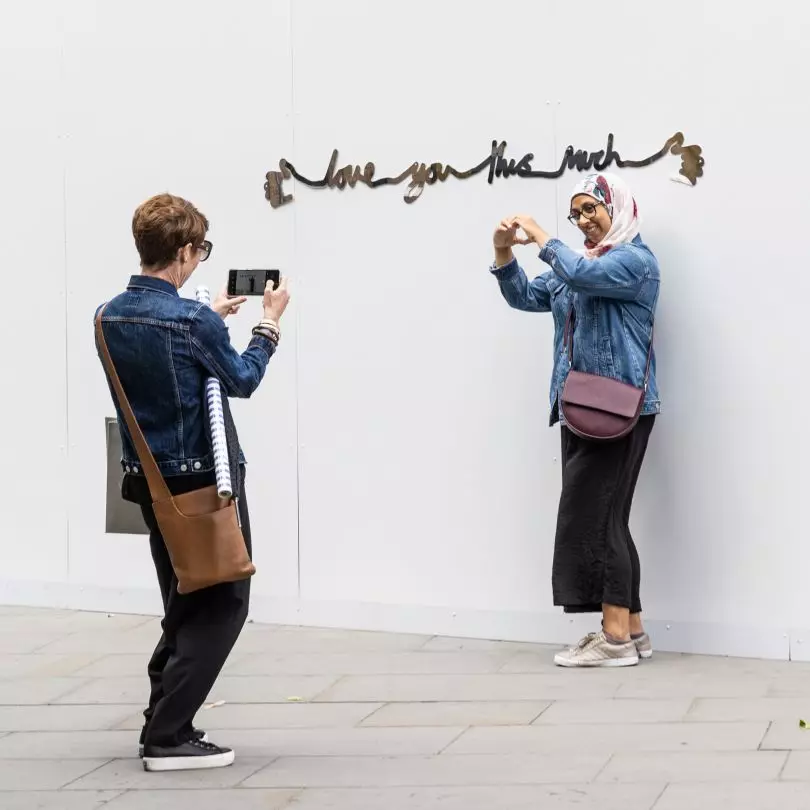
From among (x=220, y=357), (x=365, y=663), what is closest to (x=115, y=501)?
(x=365, y=663)

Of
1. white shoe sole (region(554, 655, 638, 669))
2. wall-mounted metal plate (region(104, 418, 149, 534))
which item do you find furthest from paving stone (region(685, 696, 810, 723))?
wall-mounted metal plate (region(104, 418, 149, 534))

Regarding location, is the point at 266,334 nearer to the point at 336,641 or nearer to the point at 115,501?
the point at 336,641

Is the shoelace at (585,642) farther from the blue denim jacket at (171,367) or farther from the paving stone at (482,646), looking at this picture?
the blue denim jacket at (171,367)

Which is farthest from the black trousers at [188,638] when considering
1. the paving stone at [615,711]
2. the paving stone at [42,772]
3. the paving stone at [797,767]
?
the paving stone at [797,767]

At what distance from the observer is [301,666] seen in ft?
22.0

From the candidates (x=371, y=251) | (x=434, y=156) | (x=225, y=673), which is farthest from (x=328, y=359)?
(x=225, y=673)

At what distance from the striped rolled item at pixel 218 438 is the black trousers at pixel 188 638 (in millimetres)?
145

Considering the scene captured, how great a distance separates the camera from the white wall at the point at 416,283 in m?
6.43

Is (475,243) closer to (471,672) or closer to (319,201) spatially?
(319,201)

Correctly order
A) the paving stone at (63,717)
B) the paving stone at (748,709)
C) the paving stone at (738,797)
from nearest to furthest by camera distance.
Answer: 1. the paving stone at (738,797)
2. the paving stone at (748,709)
3. the paving stone at (63,717)

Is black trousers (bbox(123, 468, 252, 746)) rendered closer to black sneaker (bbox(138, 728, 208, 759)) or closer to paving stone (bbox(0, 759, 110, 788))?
black sneaker (bbox(138, 728, 208, 759))

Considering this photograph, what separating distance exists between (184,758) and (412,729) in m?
0.86

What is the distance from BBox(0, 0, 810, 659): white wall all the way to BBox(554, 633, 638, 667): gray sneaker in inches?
12.0

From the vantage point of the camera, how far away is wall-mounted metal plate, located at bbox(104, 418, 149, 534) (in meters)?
7.98
